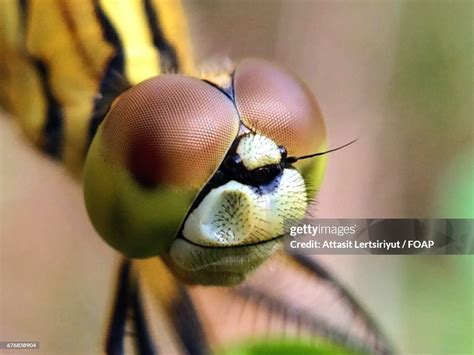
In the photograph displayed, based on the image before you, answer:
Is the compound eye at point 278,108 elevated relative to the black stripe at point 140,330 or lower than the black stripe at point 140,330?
elevated

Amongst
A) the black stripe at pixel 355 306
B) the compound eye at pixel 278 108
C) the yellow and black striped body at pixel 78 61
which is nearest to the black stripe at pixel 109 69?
the yellow and black striped body at pixel 78 61

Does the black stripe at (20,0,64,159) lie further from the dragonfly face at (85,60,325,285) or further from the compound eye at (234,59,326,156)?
the compound eye at (234,59,326,156)

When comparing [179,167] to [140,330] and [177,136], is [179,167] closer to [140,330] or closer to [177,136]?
[177,136]

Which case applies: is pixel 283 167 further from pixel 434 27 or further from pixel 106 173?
pixel 434 27

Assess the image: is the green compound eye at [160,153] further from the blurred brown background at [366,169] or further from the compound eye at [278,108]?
the blurred brown background at [366,169]

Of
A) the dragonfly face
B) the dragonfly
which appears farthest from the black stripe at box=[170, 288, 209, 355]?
the dragonfly face

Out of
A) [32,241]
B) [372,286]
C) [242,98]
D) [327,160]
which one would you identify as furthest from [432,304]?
[32,241]
